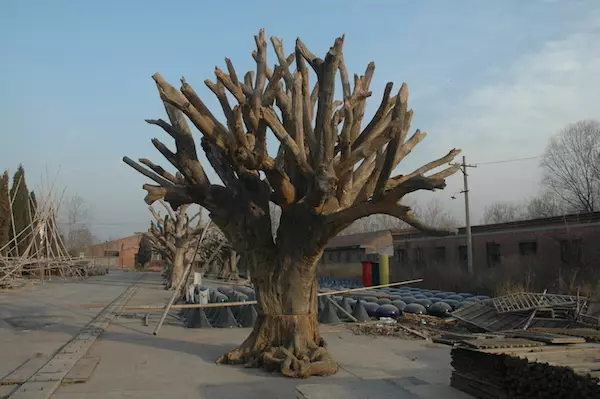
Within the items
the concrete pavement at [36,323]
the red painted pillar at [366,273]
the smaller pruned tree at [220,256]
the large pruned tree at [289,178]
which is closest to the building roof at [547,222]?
the red painted pillar at [366,273]

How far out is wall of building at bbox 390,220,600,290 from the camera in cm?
2506

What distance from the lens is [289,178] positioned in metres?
10.0

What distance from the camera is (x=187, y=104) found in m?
8.86

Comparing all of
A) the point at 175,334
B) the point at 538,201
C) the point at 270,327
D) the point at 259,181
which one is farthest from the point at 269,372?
the point at 538,201

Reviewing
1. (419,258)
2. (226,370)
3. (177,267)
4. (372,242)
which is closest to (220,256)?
(372,242)

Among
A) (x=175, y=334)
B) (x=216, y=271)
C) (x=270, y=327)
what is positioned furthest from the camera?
(x=216, y=271)

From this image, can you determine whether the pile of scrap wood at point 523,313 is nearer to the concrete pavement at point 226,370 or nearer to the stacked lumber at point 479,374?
the concrete pavement at point 226,370

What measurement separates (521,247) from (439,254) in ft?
27.0

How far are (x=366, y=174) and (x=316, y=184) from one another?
253 centimetres

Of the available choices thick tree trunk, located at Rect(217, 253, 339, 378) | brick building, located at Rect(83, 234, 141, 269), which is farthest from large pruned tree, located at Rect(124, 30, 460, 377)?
brick building, located at Rect(83, 234, 141, 269)

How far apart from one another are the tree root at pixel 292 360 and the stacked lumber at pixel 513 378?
218cm

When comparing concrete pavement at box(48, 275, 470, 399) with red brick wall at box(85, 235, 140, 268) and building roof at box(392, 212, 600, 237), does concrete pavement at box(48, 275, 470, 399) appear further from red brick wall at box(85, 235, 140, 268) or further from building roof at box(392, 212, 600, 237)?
red brick wall at box(85, 235, 140, 268)

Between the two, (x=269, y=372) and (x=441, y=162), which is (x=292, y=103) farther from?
(x=269, y=372)

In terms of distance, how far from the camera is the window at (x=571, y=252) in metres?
25.4
